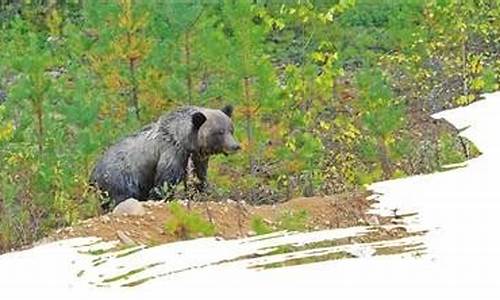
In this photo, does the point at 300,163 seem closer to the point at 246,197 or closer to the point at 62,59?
the point at 246,197

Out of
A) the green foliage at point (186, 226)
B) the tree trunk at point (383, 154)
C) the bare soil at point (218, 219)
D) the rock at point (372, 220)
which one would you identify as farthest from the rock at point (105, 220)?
the tree trunk at point (383, 154)

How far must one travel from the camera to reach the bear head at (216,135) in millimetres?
10148

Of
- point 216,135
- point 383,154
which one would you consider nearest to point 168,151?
point 216,135

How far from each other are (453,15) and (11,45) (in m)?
4.99

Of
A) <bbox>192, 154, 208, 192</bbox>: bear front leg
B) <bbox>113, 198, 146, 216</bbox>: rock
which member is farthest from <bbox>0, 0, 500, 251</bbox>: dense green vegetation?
<bbox>113, 198, 146, 216</bbox>: rock

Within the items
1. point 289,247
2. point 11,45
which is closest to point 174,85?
point 11,45

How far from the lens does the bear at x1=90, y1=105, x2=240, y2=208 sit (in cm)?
1013

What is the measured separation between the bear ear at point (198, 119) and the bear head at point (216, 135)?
0.22 feet

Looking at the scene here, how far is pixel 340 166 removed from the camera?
37.9 feet

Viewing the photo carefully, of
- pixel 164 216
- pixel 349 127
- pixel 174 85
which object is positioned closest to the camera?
pixel 164 216

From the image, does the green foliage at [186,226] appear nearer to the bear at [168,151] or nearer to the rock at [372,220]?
the rock at [372,220]

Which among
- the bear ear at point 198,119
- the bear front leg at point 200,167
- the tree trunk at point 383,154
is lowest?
the tree trunk at point 383,154

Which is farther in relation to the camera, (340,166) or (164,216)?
(340,166)

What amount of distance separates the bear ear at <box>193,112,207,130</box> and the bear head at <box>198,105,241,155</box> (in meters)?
0.07
